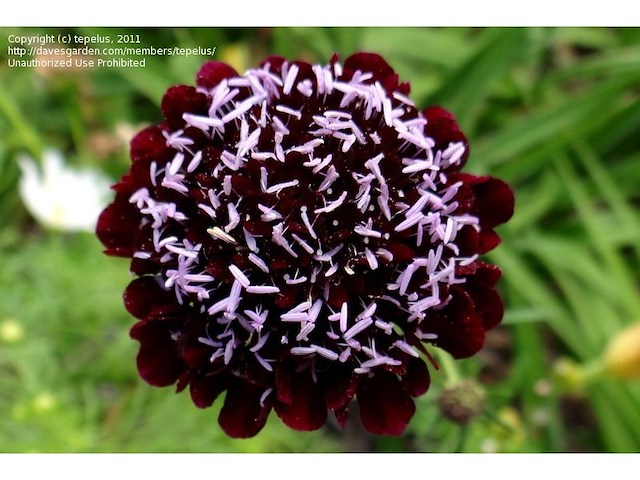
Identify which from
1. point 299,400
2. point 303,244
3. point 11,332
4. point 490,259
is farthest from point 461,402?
point 11,332

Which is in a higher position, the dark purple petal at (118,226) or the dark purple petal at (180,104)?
the dark purple petal at (180,104)

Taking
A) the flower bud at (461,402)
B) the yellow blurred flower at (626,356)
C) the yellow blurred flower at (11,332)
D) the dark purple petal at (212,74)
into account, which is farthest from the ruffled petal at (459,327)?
the yellow blurred flower at (11,332)

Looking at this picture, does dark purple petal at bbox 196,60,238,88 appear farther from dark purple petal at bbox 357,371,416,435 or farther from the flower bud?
the flower bud

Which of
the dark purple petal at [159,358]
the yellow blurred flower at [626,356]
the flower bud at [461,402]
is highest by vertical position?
the dark purple petal at [159,358]

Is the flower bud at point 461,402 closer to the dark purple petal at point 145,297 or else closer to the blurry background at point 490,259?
the blurry background at point 490,259

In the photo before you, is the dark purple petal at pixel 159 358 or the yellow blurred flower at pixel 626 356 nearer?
the dark purple petal at pixel 159 358

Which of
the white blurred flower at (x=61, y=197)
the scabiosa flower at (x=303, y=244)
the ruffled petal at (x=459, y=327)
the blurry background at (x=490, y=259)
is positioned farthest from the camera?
the white blurred flower at (x=61, y=197)

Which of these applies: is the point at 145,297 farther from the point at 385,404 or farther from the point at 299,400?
the point at 385,404

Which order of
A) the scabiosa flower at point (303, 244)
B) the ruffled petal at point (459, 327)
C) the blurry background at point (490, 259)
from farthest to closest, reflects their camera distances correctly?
the blurry background at point (490, 259) < the ruffled petal at point (459, 327) < the scabiosa flower at point (303, 244)
